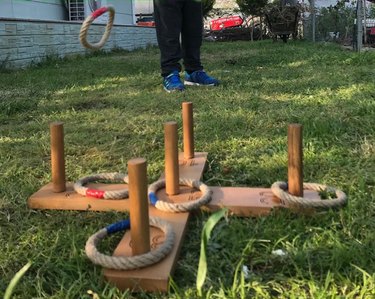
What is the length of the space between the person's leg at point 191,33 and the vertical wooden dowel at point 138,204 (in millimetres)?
2664

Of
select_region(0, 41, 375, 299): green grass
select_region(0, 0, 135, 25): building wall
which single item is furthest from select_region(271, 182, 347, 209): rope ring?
select_region(0, 0, 135, 25): building wall

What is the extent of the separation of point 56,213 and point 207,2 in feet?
49.1

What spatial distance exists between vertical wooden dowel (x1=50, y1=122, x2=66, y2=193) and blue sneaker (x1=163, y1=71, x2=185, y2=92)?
1.91 metres

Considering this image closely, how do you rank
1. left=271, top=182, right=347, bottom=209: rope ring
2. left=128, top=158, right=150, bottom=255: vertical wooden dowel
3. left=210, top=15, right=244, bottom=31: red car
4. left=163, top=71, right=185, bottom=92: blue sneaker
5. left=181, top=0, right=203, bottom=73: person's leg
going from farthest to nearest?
left=210, top=15, right=244, bottom=31: red car
left=181, top=0, right=203, bottom=73: person's leg
left=163, top=71, right=185, bottom=92: blue sneaker
left=271, top=182, right=347, bottom=209: rope ring
left=128, top=158, right=150, bottom=255: vertical wooden dowel

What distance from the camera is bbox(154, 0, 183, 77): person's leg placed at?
3385 mm

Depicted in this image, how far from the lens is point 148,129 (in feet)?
7.53

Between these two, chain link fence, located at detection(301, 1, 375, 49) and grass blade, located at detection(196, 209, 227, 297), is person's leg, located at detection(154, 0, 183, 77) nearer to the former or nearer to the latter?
grass blade, located at detection(196, 209, 227, 297)

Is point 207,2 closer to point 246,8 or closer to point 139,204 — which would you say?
point 246,8

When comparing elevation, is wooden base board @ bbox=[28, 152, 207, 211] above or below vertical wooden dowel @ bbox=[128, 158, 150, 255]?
below

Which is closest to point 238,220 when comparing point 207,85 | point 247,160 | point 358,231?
point 358,231

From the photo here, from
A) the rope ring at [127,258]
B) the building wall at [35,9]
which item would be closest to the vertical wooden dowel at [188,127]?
the rope ring at [127,258]

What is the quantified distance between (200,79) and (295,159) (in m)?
2.32

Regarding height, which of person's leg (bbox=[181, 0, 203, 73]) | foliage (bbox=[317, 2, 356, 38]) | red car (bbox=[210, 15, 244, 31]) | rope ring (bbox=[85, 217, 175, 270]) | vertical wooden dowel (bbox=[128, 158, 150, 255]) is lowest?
rope ring (bbox=[85, 217, 175, 270])

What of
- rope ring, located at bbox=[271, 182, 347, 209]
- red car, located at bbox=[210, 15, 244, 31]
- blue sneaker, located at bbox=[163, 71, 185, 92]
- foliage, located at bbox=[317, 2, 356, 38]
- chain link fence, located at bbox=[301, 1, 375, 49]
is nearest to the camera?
rope ring, located at bbox=[271, 182, 347, 209]
